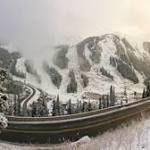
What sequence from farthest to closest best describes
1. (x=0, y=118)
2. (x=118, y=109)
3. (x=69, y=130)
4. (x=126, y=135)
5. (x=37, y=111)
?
(x=37, y=111), (x=118, y=109), (x=69, y=130), (x=0, y=118), (x=126, y=135)

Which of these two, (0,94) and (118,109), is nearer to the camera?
(0,94)

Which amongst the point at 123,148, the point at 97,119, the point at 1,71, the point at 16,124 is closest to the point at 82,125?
the point at 97,119

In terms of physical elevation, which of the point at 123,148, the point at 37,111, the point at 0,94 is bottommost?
the point at 37,111

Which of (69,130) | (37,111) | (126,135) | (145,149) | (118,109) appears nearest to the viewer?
(145,149)

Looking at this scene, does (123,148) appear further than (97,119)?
No

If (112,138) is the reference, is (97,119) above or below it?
below

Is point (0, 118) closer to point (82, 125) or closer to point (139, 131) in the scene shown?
point (139, 131)

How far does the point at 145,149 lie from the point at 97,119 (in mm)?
→ 49435

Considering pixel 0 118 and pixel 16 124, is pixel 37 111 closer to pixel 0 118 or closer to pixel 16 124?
pixel 16 124

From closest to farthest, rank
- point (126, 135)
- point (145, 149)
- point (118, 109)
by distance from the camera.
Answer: point (145, 149) < point (126, 135) < point (118, 109)

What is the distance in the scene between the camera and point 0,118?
24312mm

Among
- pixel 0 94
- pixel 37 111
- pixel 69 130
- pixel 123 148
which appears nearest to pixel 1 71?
pixel 0 94

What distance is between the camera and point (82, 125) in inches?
2586

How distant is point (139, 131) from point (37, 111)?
334 feet
